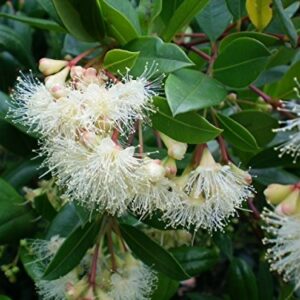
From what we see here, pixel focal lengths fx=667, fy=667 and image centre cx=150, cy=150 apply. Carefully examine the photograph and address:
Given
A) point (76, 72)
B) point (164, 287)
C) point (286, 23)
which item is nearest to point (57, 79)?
point (76, 72)

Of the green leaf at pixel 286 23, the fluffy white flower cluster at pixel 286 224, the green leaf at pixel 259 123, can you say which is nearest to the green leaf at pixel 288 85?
the green leaf at pixel 259 123

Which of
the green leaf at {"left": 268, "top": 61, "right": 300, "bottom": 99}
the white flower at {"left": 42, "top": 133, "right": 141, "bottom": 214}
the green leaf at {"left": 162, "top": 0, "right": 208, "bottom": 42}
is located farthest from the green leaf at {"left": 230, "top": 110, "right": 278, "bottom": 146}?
the white flower at {"left": 42, "top": 133, "right": 141, "bottom": 214}

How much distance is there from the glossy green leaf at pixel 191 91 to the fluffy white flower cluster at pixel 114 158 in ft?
0.16

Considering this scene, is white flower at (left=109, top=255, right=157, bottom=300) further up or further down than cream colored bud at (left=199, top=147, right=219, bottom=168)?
further down

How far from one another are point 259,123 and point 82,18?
1.32ft

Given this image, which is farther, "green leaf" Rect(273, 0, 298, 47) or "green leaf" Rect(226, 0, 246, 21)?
"green leaf" Rect(226, 0, 246, 21)

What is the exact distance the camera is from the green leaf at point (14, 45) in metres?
1.51

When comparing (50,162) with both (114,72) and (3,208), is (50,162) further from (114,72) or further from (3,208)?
(3,208)

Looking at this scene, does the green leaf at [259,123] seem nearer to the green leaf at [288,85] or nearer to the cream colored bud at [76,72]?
the green leaf at [288,85]

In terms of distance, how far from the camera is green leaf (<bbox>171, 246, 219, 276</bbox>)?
1.46 metres

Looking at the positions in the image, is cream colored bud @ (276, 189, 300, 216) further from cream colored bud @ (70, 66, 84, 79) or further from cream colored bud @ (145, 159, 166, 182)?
cream colored bud @ (70, 66, 84, 79)

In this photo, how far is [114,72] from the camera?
112 cm

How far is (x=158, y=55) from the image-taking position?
1.10 metres

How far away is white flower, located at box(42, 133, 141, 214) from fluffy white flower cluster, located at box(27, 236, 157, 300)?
20 cm
